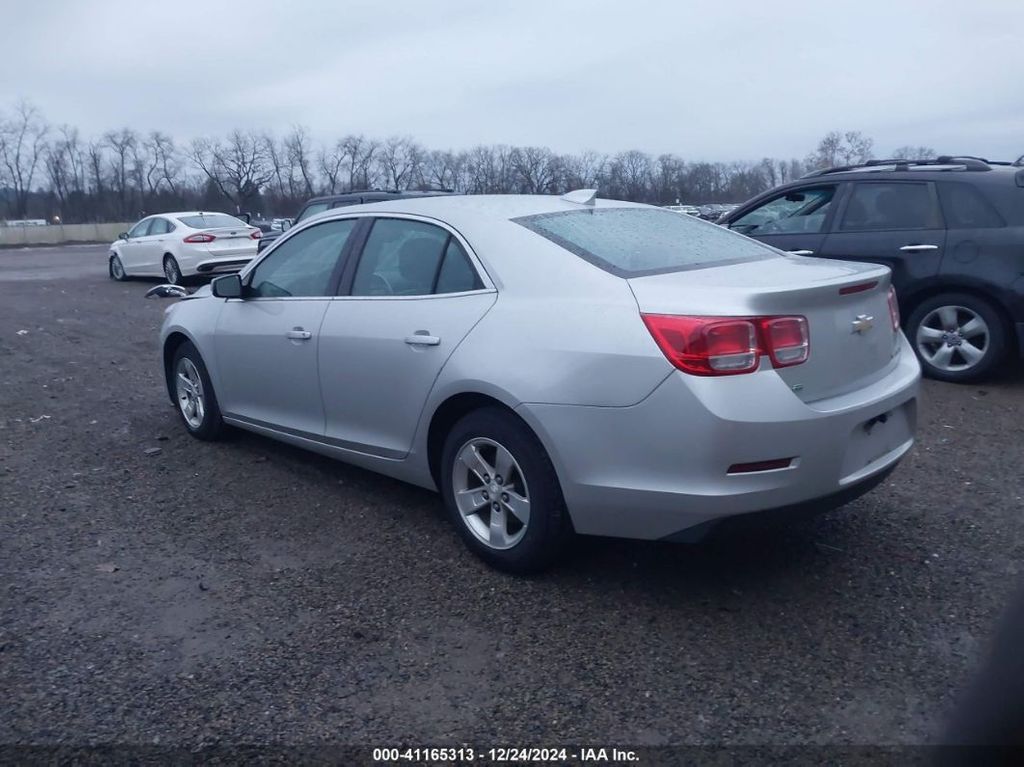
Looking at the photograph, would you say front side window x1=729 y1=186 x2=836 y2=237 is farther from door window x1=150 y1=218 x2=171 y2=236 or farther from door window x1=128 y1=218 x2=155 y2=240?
door window x1=128 y1=218 x2=155 y2=240

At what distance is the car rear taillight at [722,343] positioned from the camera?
346 centimetres

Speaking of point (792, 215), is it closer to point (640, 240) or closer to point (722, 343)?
point (640, 240)

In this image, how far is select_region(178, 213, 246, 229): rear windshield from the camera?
18250mm

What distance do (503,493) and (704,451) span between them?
3.30ft

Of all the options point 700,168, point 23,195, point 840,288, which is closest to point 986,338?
point 840,288

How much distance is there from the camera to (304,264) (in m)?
5.46

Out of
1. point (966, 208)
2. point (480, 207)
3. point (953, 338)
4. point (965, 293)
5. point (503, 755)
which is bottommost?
point (503, 755)

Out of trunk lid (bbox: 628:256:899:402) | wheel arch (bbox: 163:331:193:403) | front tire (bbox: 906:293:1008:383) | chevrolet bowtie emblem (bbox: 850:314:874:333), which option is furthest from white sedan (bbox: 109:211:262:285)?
chevrolet bowtie emblem (bbox: 850:314:874:333)

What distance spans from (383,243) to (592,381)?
5.84ft

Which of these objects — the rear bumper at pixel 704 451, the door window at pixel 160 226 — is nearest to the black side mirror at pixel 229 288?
the rear bumper at pixel 704 451

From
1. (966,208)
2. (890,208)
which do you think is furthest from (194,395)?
(966,208)

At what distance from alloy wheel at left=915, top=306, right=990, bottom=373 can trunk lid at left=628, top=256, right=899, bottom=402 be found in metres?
3.83

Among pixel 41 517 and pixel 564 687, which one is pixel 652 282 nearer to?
pixel 564 687

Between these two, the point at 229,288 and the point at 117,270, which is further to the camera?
the point at 117,270
